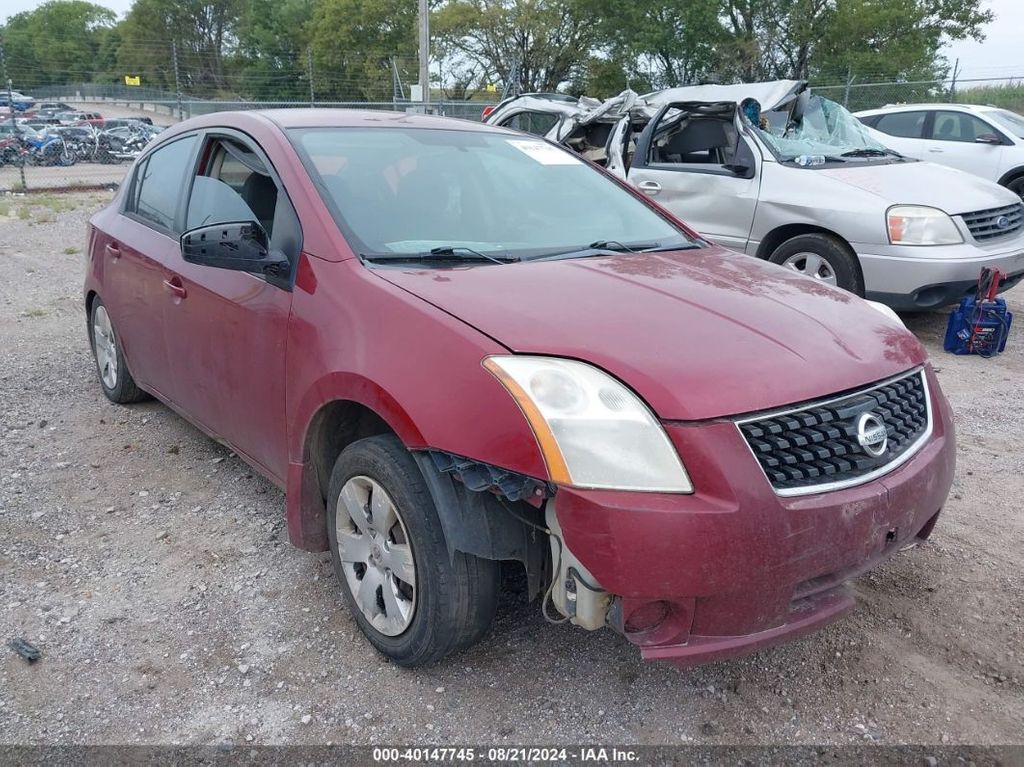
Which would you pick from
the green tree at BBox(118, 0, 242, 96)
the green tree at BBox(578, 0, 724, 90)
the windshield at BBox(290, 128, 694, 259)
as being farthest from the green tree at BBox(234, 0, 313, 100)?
the windshield at BBox(290, 128, 694, 259)

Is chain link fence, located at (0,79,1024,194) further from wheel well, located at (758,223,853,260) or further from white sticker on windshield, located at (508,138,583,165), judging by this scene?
white sticker on windshield, located at (508,138,583,165)

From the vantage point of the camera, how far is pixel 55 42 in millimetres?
70688

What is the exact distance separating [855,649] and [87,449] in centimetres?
365

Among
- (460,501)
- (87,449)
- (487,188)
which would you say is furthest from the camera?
(87,449)

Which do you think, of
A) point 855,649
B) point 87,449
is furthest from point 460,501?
point 87,449

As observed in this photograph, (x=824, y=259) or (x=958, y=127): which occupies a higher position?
(x=958, y=127)

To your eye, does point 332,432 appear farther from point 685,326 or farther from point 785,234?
point 785,234

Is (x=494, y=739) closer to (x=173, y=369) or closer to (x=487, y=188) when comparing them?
(x=487, y=188)

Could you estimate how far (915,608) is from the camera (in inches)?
113

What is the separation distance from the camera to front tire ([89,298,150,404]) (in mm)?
4559

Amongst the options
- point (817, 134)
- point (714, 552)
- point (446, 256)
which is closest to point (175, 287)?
point (446, 256)

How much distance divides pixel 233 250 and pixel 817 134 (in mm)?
5986

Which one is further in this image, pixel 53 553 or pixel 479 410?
pixel 53 553

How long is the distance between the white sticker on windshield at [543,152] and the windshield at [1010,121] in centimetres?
965
